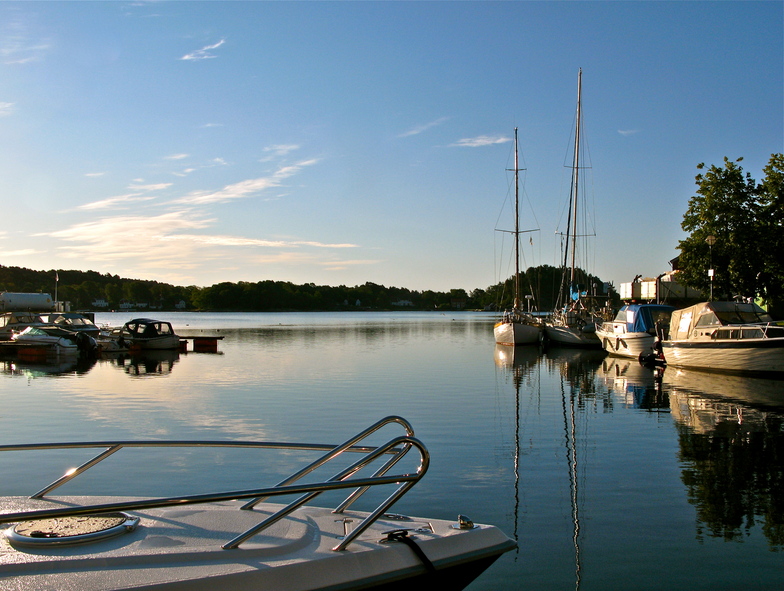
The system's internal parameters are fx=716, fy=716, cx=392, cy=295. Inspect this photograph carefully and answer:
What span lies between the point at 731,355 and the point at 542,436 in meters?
14.0

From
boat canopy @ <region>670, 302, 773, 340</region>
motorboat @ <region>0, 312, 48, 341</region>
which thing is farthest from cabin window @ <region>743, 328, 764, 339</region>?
motorboat @ <region>0, 312, 48, 341</region>

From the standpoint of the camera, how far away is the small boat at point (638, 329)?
34.3 m

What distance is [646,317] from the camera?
3538 centimetres

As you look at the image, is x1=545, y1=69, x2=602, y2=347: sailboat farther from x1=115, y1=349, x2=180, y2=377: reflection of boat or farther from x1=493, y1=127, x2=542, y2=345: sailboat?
x1=115, y1=349, x2=180, y2=377: reflection of boat

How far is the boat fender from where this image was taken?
195 inches

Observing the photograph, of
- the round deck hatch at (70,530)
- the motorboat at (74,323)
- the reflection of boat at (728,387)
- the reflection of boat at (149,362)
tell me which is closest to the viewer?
the round deck hatch at (70,530)

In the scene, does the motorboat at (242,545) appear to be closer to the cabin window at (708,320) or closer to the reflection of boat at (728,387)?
the reflection of boat at (728,387)

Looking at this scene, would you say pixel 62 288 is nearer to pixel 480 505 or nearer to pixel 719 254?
pixel 719 254

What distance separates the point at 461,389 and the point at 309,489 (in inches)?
764

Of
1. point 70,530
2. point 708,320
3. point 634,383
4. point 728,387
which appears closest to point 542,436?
point 728,387

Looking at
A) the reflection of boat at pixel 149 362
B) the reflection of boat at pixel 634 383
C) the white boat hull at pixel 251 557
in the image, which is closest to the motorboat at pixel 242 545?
the white boat hull at pixel 251 557

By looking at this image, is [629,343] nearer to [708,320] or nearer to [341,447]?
[708,320]

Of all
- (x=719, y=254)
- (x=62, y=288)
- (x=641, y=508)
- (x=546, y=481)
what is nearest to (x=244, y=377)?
(x=546, y=481)

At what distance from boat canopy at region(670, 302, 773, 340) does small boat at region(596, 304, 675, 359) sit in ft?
15.7
